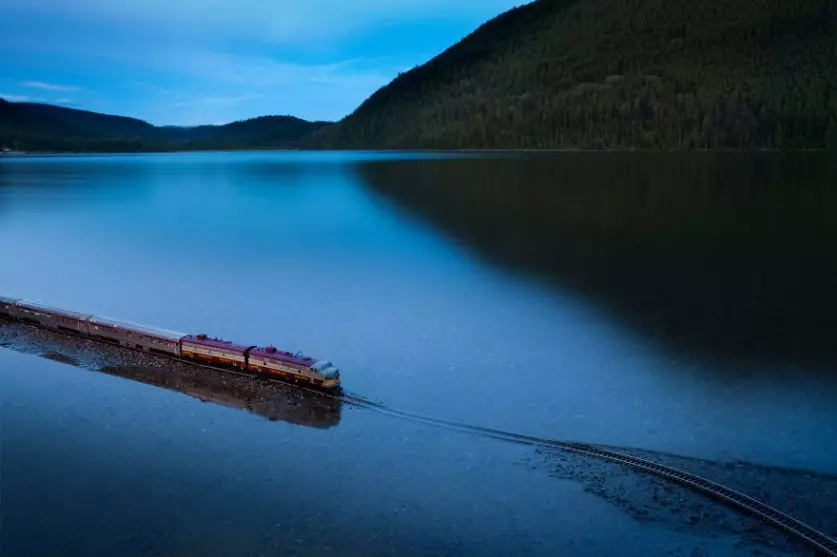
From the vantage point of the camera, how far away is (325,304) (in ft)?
136

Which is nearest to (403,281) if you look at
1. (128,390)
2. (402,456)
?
(128,390)

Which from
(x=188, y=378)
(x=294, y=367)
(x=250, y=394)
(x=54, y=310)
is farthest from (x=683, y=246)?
(x=54, y=310)

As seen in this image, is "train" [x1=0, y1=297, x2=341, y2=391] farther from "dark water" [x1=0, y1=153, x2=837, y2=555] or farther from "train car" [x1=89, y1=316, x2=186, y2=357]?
"dark water" [x1=0, y1=153, x2=837, y2=555]

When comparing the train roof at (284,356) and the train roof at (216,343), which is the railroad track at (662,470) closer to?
the train roof at (284,356)

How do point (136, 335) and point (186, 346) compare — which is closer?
point (186, 346)

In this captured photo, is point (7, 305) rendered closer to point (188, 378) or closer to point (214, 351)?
point (188, 378)

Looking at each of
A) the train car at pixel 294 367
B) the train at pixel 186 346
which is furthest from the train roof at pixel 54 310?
the train car at pixel 294 367

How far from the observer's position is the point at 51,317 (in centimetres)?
3606

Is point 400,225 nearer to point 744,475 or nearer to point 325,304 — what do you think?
point 325,304

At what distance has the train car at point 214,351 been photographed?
2889cm

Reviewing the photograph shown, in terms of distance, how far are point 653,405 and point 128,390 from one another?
20.6 m

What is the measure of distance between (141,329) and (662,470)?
2404 cm

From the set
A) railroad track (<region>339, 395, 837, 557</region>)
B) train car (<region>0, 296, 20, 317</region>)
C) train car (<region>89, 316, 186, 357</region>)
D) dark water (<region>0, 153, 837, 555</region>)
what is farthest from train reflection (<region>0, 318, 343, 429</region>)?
train car (<region>0, 296, 20, 317</region>)

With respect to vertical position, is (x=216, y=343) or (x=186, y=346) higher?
(x=216, y=343)
